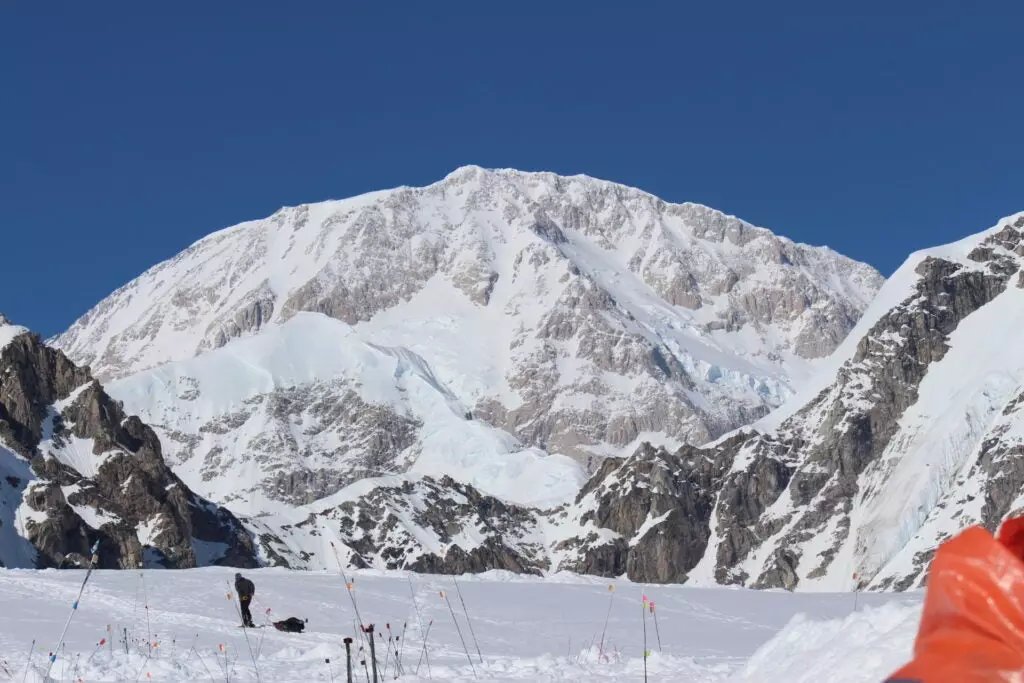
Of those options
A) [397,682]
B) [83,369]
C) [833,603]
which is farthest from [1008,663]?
[83,369]

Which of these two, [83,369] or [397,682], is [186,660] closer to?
[397,682]

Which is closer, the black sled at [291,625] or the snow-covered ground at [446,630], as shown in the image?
the snow-covered ground at [446,630]

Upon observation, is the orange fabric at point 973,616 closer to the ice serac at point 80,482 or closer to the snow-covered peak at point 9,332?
the ice serac at point 80,482

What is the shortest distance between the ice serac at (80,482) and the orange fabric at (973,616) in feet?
471

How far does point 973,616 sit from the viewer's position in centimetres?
406

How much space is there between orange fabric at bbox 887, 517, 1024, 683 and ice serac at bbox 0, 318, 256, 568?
14371 cm

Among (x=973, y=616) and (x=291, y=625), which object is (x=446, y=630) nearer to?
(x=291, y=625)

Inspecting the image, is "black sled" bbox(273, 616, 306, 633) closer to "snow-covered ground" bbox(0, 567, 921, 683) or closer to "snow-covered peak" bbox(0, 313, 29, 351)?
"snow-covered ground" bbox(0, 567, 921, 683)

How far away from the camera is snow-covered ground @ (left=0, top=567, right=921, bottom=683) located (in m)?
13.5

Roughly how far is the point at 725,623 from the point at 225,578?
12552mm

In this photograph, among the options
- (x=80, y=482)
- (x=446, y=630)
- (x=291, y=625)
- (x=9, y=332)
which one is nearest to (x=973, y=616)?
(x=291, y=625)

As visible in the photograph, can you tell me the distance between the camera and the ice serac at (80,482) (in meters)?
146

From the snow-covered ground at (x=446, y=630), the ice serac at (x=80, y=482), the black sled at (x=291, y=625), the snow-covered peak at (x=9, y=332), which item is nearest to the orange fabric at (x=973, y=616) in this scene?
the snow-covered ground at (x=446, y=630)

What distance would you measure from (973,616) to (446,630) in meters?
22.4
